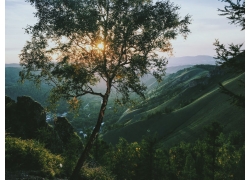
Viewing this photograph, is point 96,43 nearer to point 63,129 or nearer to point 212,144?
point 63,129

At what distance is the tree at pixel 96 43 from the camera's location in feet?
48.5

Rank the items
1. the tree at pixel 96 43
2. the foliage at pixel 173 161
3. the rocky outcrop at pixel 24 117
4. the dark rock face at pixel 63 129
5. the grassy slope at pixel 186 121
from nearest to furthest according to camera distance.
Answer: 1. the tree at pixel 96 43
2. the rocky outcrop at pixel 24 117
3. the dark rock face at pixel 63 129
4. the foliage at pixel 173 161
5. the grassy slope at pixel 186 121

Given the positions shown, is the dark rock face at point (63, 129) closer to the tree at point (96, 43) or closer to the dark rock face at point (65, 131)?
the dark rock face at point (65, 131)

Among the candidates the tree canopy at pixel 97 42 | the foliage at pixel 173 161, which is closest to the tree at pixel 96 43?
the tree canopy at pixel 97 42

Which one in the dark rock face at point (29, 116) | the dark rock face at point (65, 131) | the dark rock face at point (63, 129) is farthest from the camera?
the dark rock face at point (63, 129)

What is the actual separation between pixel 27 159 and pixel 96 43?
29.9 ft

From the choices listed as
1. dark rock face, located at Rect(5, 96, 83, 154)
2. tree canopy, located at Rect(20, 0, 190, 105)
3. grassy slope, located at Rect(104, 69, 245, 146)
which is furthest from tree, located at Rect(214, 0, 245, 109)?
grassy slope, located at Rect(104, 69, 245, 146)

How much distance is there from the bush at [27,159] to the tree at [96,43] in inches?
81.9

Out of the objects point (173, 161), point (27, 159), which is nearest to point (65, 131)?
point (27, 159)

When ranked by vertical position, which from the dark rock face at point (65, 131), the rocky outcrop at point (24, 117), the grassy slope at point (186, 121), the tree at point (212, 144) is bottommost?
the grassy slope at point (186, 121)

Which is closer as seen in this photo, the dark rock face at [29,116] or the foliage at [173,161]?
the dark rock face at [29,116]

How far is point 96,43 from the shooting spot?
51.0ft

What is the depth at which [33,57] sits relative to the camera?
15.6 meters
